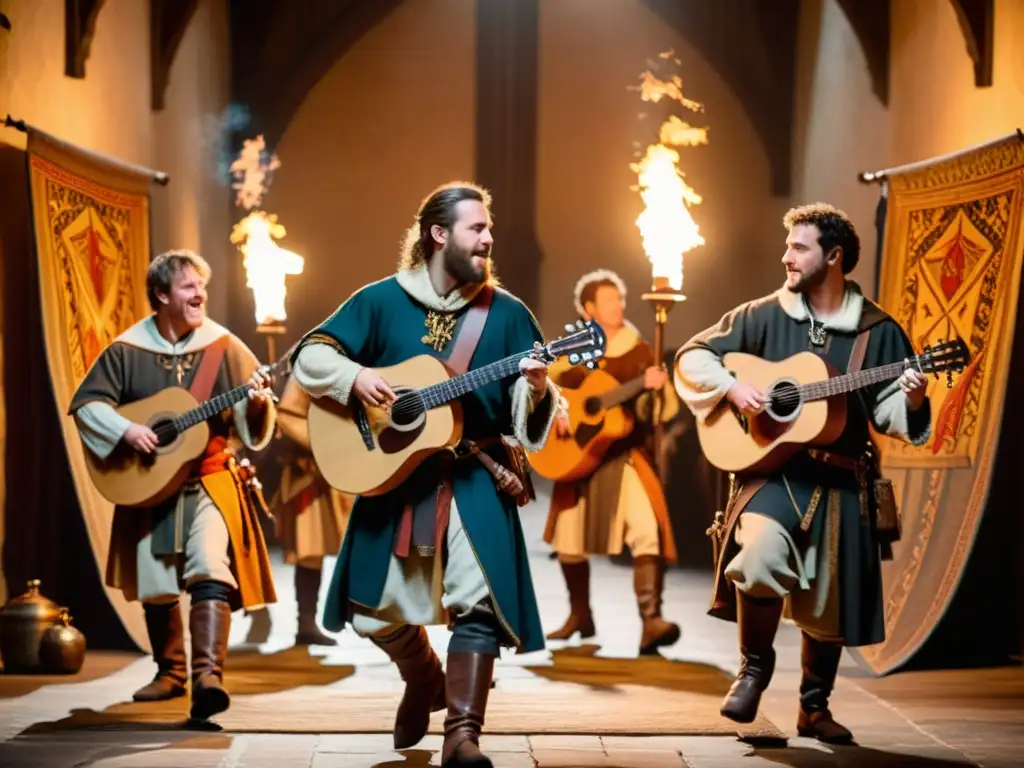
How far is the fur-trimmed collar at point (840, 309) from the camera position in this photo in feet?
17.0

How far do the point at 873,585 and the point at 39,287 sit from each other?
3.45 meters

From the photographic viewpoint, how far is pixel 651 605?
7.50 metres

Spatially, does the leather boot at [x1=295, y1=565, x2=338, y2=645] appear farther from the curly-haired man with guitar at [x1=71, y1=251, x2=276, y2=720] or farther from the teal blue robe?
the teal blue robe

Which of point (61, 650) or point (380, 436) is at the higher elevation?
point (380, 436)

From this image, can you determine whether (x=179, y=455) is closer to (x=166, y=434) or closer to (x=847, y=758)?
(x=166, y=434)

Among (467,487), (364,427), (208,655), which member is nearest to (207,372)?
(208,655)

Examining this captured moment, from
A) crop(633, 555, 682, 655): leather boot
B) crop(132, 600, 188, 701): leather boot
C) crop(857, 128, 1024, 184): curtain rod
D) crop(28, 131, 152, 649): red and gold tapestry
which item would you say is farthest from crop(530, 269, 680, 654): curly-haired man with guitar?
crop(132, 600, 188, 701): leather boot

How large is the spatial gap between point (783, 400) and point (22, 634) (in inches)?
122

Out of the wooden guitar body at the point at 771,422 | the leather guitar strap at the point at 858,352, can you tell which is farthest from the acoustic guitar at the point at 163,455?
the leather guitar strap at the point at 858,352

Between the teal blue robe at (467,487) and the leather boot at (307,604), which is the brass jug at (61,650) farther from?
the teal blue robe at (467,487)

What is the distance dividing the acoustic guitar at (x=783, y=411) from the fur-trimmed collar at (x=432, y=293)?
0.95 meters

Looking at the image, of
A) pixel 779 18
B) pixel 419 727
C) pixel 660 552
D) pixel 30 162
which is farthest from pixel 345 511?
pixel 779 18

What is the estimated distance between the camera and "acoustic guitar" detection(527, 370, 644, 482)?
24.8 ft

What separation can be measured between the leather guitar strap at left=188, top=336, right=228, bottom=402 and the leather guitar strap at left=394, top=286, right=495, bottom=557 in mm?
1421
